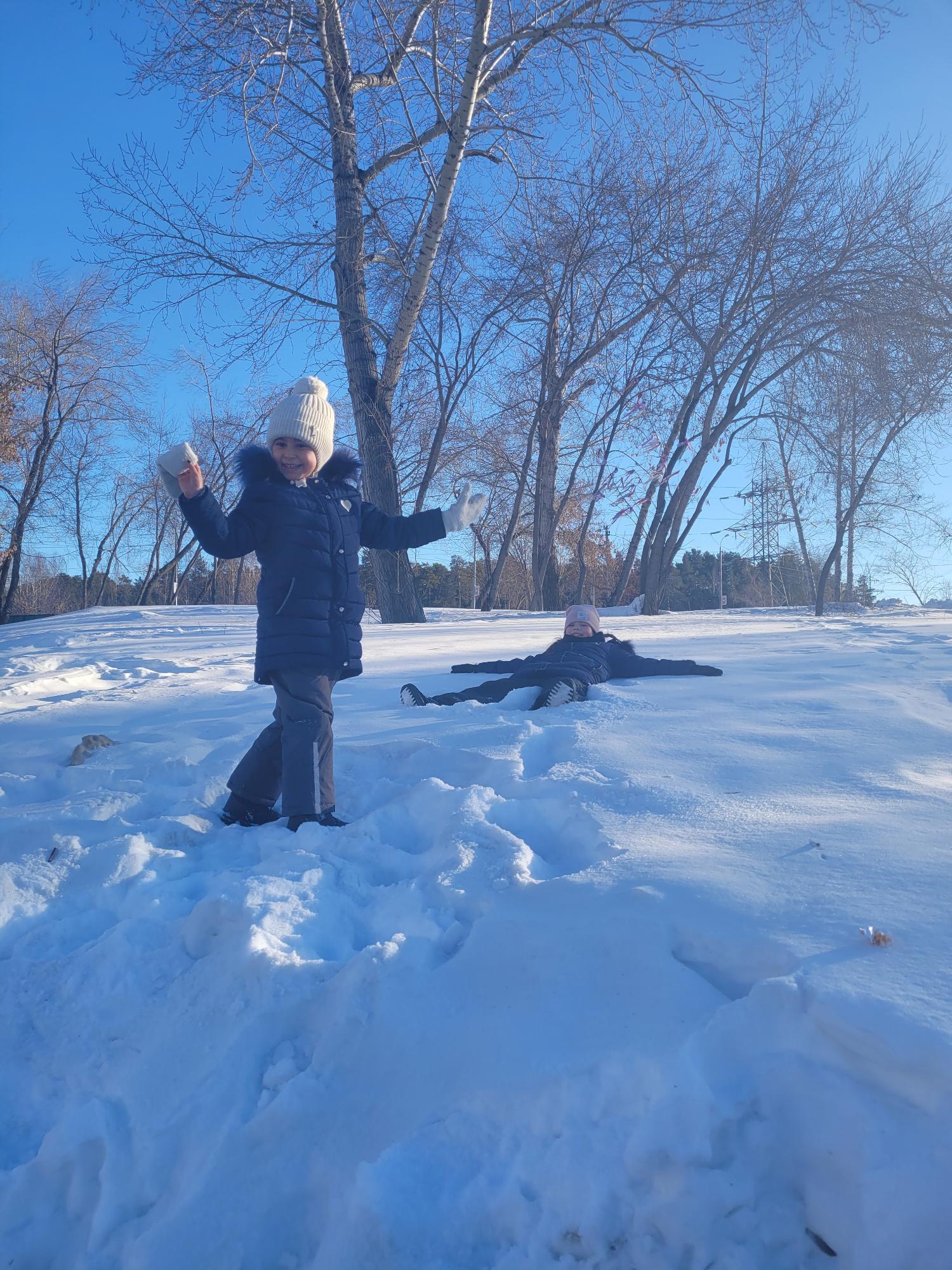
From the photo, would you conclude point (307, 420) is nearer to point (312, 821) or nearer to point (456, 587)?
point (312, 821)

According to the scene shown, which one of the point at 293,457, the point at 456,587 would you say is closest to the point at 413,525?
the point at 293,457

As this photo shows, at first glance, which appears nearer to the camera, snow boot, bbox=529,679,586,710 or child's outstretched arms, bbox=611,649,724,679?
snow boot, bbox=529,679,586,710

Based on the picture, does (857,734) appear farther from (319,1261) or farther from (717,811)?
(319,1261)

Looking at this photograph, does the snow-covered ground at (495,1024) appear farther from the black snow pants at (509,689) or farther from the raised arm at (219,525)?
the black snow pants at (509,689)

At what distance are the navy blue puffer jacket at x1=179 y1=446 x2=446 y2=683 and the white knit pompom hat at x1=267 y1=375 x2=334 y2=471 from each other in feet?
0.33

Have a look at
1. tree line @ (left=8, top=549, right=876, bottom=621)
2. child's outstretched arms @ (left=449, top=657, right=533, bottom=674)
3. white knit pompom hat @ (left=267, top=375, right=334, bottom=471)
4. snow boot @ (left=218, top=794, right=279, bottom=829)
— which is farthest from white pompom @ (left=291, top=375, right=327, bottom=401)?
tree line @ (left=8, top=549, right=876, bottom=621)

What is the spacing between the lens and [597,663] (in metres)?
4.73

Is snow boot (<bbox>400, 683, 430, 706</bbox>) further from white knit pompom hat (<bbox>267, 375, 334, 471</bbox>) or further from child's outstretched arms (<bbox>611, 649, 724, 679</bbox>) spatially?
white knit pompom hat (<bbox>267, 375, 334, 471</bbox>)

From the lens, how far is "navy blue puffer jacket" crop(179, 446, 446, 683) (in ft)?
8.57

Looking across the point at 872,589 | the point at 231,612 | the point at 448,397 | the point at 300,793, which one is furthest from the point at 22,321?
the point at 872,589

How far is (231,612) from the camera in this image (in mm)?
11039

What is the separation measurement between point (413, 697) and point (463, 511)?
48.5 inches

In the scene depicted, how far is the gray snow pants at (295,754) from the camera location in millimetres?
2547

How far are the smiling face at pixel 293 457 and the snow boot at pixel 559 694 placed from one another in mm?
1633
